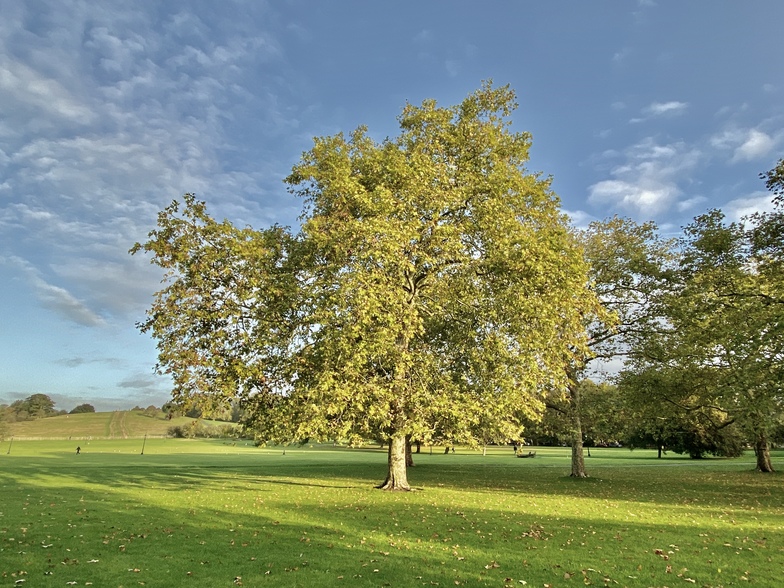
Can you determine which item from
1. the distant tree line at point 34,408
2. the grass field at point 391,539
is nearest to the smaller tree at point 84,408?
the distant tree line at point 34,408

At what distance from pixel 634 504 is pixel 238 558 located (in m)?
17.1

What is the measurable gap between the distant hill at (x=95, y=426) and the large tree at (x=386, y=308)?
9881 cm

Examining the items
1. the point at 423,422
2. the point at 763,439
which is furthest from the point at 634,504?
the point at 763,439

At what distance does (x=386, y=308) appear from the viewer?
2028cm

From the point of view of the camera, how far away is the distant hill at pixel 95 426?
118 meters

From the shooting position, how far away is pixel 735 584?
8.95 meters

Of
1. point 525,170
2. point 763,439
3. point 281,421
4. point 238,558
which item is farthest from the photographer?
point 763,439

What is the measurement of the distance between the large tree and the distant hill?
98.8 metres

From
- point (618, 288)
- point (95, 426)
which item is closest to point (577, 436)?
point (618, 288)

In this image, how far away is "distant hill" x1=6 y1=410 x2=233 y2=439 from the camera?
388ft

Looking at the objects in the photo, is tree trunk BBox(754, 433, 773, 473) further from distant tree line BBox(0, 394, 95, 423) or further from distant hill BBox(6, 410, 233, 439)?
distant tree line BBox(0, 394, 95, 423)

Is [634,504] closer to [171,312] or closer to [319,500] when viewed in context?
[319,500]

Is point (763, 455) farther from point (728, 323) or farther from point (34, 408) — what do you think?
point (34, 408)

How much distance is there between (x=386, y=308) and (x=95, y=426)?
469ft
